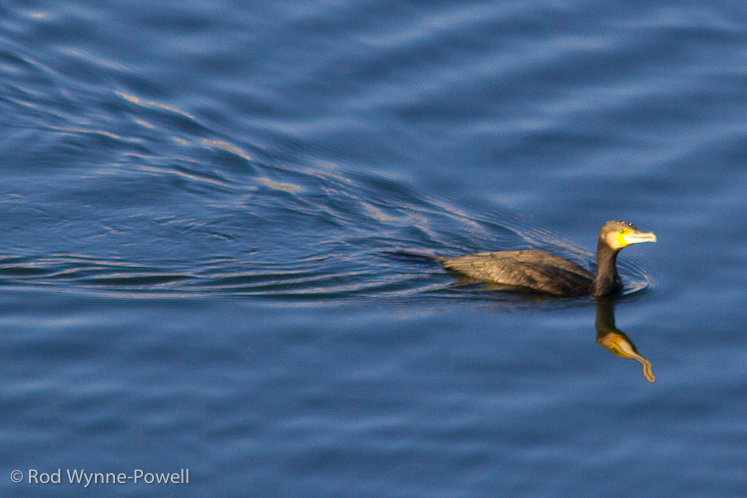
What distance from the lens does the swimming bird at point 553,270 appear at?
11.4 meters

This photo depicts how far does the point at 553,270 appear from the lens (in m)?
11.5

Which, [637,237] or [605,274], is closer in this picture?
[637,237]

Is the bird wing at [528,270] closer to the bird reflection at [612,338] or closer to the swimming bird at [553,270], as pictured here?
the swimming bird at [553,270]

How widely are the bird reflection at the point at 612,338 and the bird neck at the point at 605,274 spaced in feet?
0.36

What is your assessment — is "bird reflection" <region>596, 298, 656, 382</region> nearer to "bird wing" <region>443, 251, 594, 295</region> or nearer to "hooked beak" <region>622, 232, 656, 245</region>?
"bird wing" <region>443, 251, 594, 295</region>

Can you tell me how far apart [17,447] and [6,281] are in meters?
2.98

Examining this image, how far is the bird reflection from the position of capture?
32.7ft
